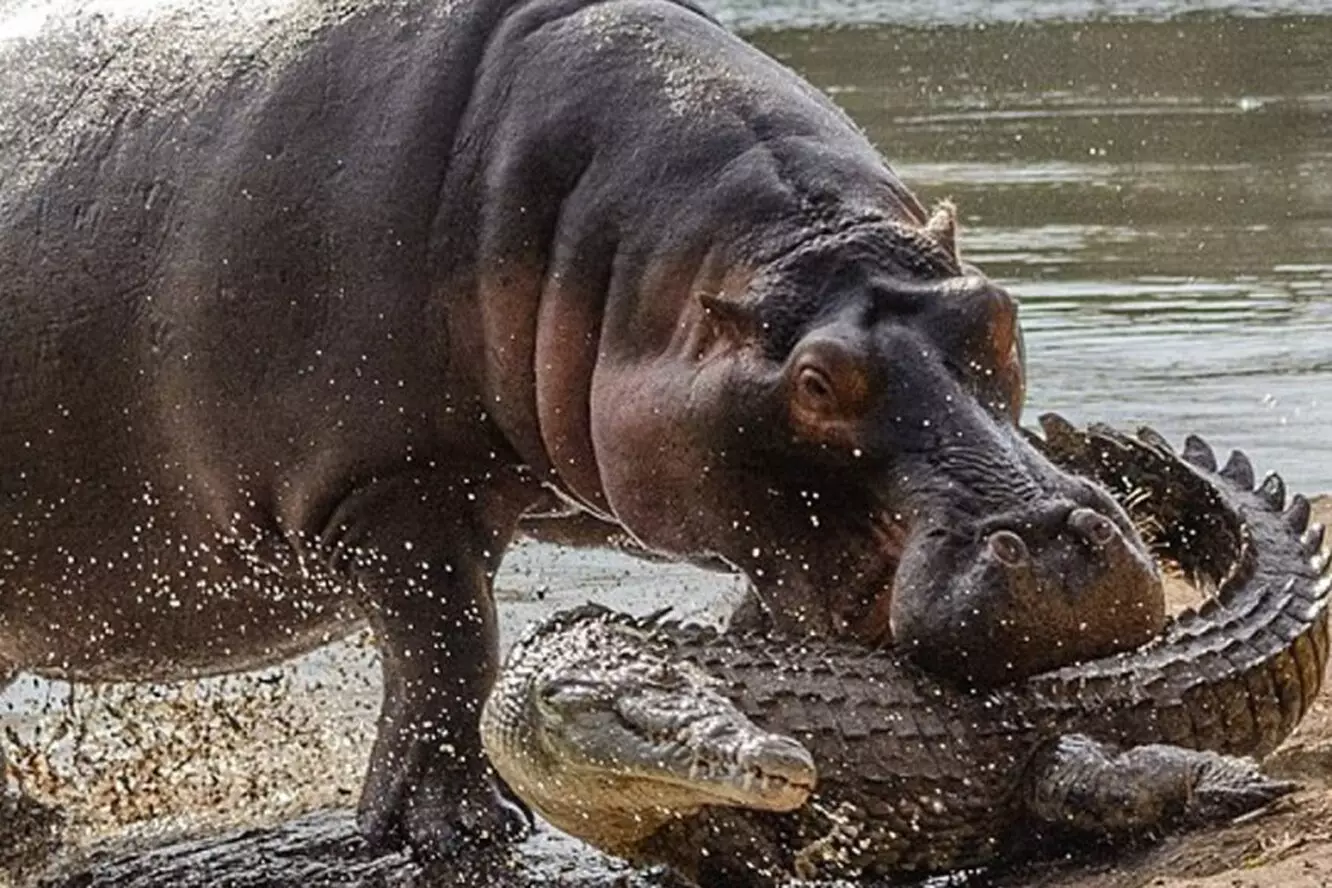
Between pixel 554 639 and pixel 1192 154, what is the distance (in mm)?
10675

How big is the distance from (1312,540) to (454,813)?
1.49 metres

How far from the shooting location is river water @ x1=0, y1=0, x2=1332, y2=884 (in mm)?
6570

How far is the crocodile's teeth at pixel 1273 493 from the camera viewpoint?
5.54 metres

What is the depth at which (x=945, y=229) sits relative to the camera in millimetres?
4887

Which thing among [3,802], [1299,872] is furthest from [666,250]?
[3,802]

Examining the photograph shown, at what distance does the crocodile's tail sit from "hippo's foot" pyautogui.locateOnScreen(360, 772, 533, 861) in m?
1.08

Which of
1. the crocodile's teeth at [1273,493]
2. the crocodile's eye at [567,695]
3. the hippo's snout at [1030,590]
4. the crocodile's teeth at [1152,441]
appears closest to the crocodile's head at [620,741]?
the crocodile's eye at [567,695]

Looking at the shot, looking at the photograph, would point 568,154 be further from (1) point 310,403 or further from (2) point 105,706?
(2) point 105,706

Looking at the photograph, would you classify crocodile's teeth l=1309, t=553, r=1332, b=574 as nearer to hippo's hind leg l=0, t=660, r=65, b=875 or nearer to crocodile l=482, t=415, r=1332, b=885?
crocodile l=482, t=415, r=1332, b=885

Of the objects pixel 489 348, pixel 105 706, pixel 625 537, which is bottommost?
pixel 105 706

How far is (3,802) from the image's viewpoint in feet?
20.6

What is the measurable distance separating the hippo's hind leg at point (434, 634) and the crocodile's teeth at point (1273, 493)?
52.1 inches

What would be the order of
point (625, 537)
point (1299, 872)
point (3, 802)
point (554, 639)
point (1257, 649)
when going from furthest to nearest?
1. point (3, 802)
2. point (625, 537)
3. point (1257, 649)
4. point (554, 639)
5. point (1299, 872)

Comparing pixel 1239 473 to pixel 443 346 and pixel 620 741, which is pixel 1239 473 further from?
pixel 620 741
